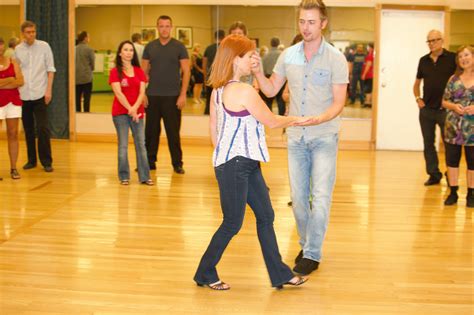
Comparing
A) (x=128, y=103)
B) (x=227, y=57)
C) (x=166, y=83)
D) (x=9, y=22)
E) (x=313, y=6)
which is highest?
(x=9, y=22)

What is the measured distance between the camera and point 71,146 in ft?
36.4

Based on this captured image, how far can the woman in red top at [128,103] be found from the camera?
7.60 meters

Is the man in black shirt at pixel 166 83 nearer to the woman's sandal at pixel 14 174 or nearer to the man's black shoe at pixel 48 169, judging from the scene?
the man's black shoe at pixel 48 169

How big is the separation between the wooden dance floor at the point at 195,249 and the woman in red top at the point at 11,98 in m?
0.32

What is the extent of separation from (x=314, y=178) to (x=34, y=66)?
5003 mm

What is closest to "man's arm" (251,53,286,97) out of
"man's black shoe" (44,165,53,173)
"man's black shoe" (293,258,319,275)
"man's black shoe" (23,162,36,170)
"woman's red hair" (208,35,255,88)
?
"woman's red hair" (208,35,255,88)

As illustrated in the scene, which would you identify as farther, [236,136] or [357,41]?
[357,41]

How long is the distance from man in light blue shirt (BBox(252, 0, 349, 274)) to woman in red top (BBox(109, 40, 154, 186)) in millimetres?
3195

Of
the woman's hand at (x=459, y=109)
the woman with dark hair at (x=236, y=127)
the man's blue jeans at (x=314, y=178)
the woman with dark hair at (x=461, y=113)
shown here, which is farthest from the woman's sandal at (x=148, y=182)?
the woman with dark hair at (x=236, y=127)

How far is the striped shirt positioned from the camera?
407 centimetres

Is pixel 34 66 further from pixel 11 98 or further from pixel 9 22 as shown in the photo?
pixel 9 22

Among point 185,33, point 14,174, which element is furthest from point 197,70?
point 14,174

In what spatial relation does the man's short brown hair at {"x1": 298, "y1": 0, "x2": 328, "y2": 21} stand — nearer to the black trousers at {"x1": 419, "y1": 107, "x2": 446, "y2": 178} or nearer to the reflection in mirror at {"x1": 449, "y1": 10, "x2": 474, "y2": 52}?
the black trousers at {"x1": 419, "y1": 107, "x2": 446, "y2": 178}

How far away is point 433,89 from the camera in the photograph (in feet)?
26.1
